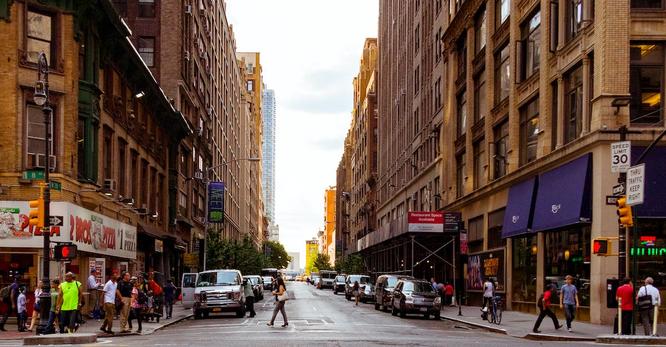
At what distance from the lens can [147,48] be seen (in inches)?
2450

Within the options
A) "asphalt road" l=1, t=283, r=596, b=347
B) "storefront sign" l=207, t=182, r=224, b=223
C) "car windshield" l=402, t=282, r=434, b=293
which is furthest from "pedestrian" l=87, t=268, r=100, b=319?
"storefront sign" l=207, t=182, r=224, b=223

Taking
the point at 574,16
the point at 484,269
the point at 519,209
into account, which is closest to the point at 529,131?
the point at 519,209

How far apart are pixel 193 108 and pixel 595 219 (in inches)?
1818

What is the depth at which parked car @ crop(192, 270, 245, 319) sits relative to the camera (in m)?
35.1

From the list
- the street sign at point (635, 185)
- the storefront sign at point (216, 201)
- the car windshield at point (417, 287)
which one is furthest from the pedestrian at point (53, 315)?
the storefront sign at point (216, 201)

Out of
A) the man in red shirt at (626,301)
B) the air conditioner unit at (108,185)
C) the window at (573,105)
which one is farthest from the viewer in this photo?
the air conditioner unit at (108,185)

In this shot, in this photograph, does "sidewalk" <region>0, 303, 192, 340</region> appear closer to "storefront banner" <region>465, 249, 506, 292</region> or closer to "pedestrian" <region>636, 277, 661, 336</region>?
"pedestrian" <region>636, 277, 661, 336</region>

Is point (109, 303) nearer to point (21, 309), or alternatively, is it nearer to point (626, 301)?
point (21, 309)

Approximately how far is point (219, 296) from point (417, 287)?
9.29m

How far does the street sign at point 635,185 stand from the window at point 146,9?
46.1 m

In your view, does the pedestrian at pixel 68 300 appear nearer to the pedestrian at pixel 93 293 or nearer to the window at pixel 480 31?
the pedestrian at pixel 93 293

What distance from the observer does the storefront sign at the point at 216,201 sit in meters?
70.8

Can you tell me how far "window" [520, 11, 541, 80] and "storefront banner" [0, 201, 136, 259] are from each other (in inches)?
844

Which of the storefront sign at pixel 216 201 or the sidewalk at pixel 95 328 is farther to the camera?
the storefront sign at pixel 216 201
